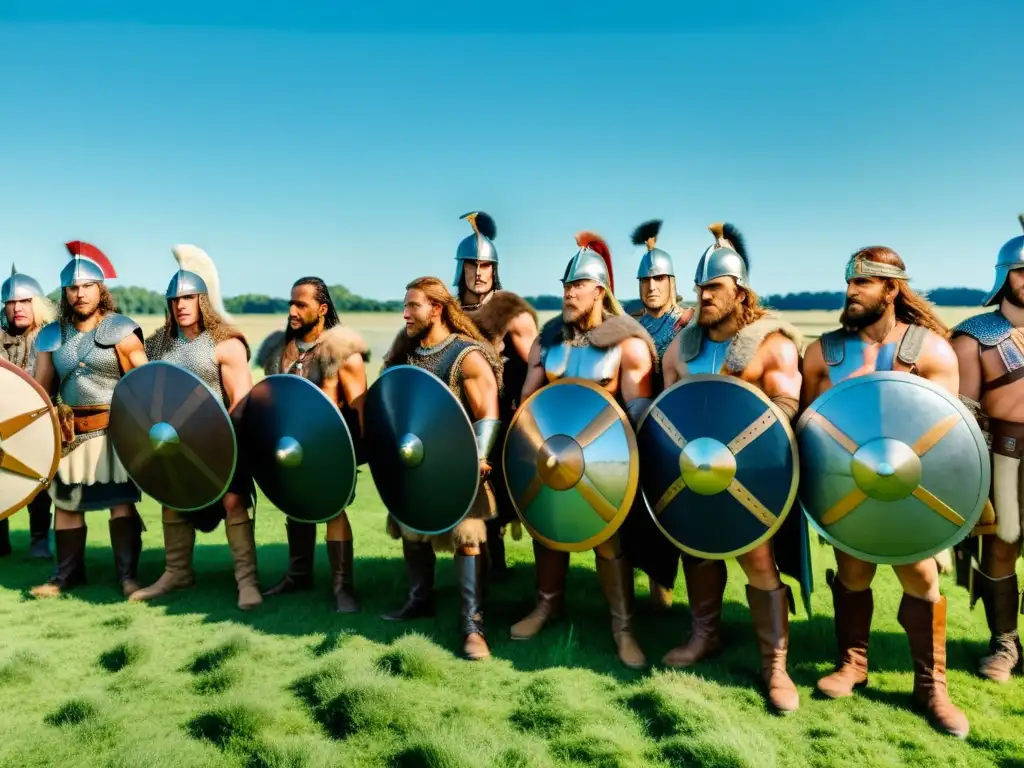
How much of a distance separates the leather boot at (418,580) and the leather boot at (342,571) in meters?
0.34

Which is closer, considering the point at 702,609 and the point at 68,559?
the point at 702,609

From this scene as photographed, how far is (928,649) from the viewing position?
3.57 metres

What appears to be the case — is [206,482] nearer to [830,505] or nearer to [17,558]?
[17,558]

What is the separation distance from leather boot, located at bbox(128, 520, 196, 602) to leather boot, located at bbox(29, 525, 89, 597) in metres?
0.58

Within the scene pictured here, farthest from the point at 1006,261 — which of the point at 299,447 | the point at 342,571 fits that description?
the point at 342,571

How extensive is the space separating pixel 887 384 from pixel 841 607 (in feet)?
4.08

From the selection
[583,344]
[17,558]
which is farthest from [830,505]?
[17,558]

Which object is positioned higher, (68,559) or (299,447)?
(299,447)

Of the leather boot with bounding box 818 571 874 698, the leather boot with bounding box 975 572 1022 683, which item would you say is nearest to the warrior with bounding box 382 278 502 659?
the leather boot with bounding box 818 571 874 698

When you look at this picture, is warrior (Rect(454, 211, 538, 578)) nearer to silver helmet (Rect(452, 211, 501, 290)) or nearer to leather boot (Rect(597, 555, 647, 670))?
silver helmet (Rect(452, 211, 501, 290))

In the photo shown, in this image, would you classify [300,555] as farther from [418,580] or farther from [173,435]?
[173,435]

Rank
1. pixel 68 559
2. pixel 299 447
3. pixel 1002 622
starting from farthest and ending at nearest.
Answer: pixel 68 559
pixel 299 447
pixel 1002 622

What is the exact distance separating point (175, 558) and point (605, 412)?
3.30 meters

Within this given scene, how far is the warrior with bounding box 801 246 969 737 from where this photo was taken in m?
3.55
